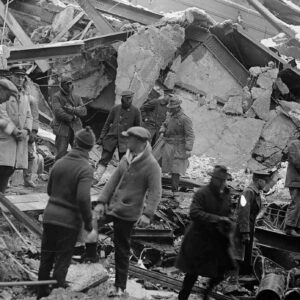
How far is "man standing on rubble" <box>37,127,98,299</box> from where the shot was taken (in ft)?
20.4

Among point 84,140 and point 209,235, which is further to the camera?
point 209,235

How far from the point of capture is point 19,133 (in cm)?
885

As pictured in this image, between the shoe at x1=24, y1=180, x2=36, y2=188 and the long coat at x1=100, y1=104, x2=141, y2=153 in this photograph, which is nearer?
the shoe at x1=24, y1=180, x2=36, y2=188

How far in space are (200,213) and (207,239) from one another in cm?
34

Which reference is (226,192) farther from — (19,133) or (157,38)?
(157,38)

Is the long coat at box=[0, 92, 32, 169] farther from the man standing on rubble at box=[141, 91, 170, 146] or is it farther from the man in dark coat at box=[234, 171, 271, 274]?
the man standing on rubble at box=[141, 91, 170, 146]

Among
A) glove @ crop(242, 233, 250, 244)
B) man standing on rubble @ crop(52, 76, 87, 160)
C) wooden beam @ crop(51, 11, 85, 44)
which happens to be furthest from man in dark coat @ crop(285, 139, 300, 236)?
wooden beam @ crop(51, 11, 85, 44)

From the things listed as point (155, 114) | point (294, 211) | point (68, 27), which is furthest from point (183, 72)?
point (294, 211)

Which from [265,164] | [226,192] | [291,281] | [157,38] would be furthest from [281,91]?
[226,192]

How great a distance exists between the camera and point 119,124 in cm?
1052

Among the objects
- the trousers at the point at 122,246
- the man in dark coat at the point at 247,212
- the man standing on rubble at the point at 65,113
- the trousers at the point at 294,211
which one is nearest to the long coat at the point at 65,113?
the man standing on rubble at the point at 65,113

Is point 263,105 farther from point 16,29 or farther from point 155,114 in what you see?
point 16,29

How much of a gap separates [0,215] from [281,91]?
945 cm

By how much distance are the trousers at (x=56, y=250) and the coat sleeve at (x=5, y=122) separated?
2.62 m
